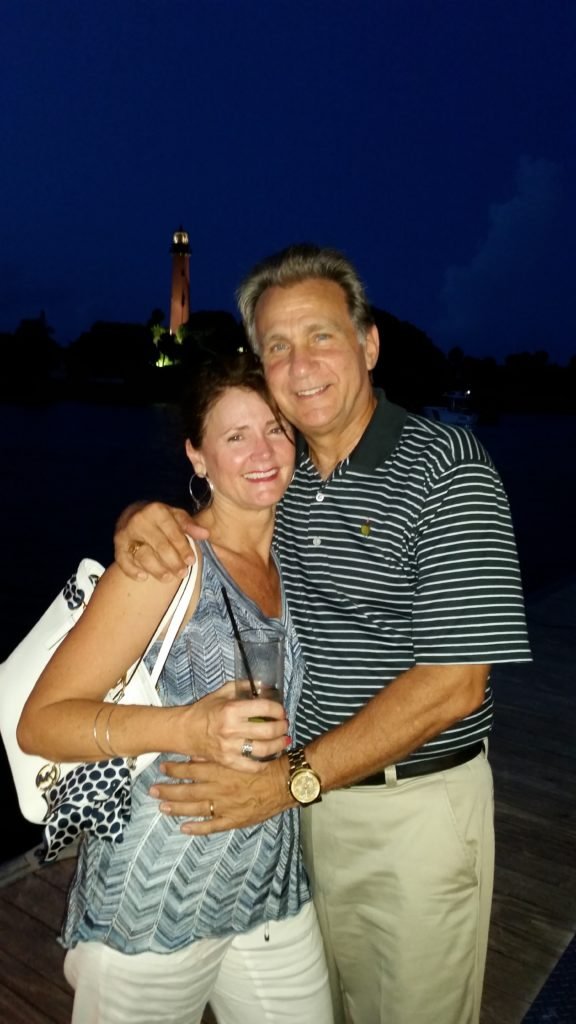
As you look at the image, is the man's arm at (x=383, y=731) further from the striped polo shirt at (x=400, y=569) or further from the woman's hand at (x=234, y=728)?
the woman's hand at (x=234, y=728)

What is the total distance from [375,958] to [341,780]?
2.10 ft

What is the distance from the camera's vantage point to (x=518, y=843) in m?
3.96

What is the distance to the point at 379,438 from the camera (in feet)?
6.82

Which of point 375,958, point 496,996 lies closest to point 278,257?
point 375,958

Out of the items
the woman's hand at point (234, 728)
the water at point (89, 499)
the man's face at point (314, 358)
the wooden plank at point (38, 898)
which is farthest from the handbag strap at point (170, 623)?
the water at point (89, 499)

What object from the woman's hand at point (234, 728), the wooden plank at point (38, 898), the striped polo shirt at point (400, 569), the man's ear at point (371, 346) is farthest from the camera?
the wooden plank at point (38, 898)

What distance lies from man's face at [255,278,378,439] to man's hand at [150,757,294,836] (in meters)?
0.94

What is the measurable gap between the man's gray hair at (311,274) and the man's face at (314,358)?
0.9 inches

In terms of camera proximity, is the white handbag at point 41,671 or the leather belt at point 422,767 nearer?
the white handbag at point 41,671

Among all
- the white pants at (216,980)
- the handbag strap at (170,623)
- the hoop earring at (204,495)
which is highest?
the hoop earring at (204,495)

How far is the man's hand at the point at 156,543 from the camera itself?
1.77m

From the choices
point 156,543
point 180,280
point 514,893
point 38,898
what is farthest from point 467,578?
point 180,280

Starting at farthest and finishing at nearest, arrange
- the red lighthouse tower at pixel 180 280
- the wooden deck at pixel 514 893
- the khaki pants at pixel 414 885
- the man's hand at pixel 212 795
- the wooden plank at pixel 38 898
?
the red lighthouse tower at pixel 180 280 < the wooden plank at pixel 38 898 < the wooden deck at pixel 514 893 < the khaki pants at pixel 414 885 < the man's hand at pixel 212 795

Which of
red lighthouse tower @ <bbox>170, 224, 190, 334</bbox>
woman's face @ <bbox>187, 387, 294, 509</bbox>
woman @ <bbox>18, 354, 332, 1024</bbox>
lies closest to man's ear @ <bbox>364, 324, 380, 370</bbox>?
woman's face @ <bbox>187, 387, 294, 509</bbox>
